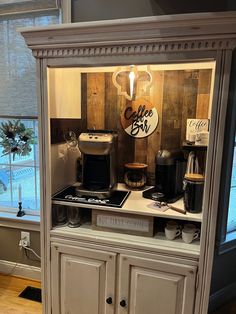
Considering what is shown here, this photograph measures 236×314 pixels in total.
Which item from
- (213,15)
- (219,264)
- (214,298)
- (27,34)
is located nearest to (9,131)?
(27,34)

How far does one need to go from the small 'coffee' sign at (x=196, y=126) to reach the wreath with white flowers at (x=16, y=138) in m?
1.28

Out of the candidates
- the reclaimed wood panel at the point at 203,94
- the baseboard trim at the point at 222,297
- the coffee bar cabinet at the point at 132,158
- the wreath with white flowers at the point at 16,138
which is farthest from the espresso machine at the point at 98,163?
the baseboard trim at the point at 222,297

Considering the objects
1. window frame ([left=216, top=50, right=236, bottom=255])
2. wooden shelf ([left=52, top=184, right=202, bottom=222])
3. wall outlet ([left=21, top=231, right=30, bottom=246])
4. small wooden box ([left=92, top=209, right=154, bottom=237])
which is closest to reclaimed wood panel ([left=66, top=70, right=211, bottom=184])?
window frame ([left=216, top=50, right=236, bottom=255])

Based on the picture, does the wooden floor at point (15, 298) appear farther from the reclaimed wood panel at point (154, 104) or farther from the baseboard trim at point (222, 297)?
the baseboard trim at point (222, 297)

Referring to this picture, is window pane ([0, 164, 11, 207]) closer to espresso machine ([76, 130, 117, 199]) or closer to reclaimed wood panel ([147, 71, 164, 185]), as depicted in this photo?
espresso machine ([76, 130, 117, 199])

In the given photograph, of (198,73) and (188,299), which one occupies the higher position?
(198,73)

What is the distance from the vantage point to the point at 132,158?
6.39 ft

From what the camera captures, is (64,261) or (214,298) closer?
(64,261)

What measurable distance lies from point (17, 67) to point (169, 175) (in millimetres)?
1489

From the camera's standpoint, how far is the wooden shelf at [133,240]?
1.43 meters

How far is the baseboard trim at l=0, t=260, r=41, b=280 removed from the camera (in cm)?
236

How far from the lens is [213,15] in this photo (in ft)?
3.61

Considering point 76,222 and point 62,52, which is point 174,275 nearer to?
point 76,222

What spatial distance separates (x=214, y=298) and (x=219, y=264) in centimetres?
29
